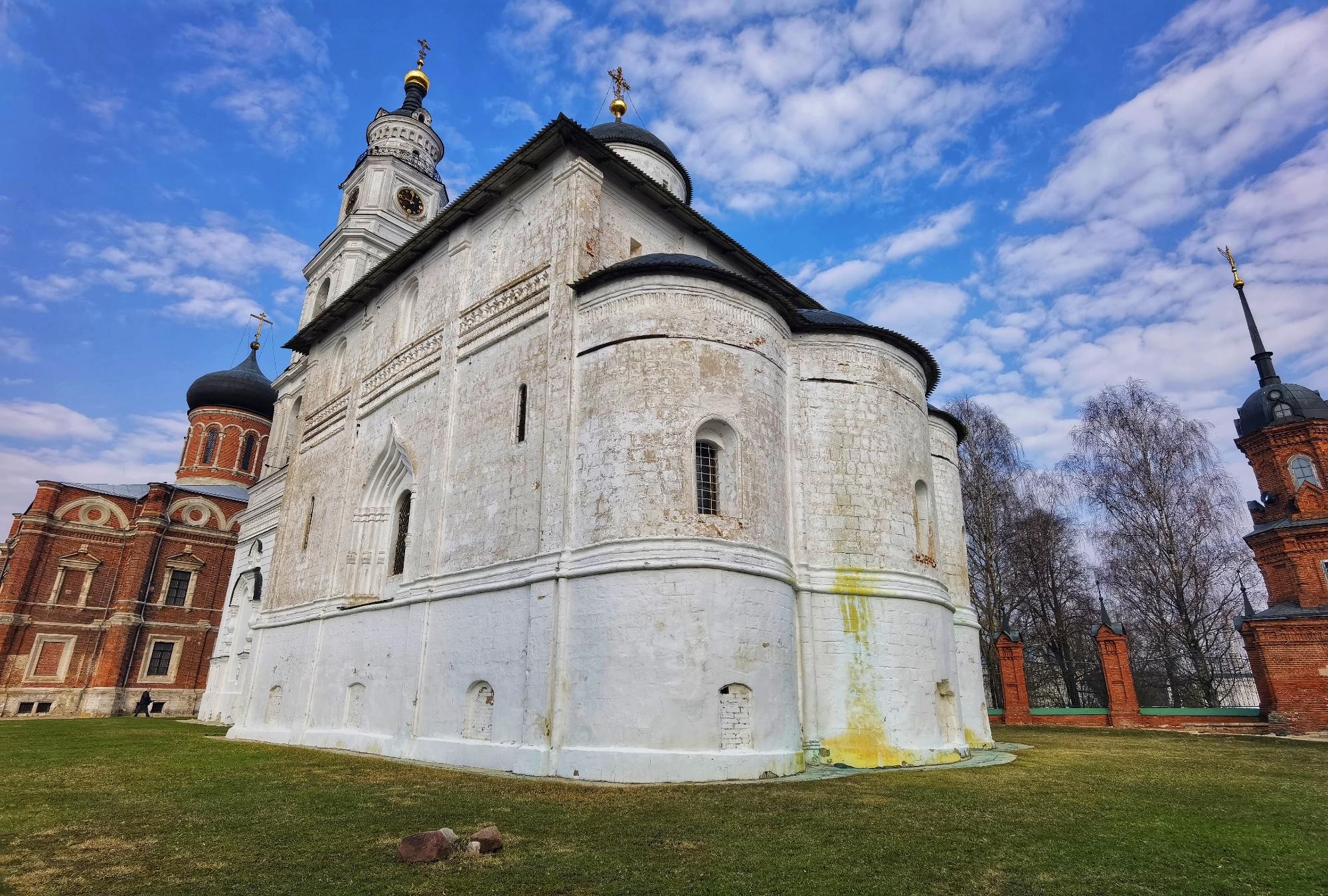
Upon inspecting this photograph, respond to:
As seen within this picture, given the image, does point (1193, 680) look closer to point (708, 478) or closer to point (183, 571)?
A: point (708, 478)

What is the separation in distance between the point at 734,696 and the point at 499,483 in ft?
18.3

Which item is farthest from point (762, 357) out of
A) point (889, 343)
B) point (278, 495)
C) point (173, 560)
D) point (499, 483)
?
point (173, 560)

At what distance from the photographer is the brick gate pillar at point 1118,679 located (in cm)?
1889

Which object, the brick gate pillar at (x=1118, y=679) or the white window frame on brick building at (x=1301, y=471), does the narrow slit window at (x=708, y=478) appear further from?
the white window frame on brick building at (x=1301, y=471)

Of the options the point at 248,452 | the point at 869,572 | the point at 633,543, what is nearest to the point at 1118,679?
the point at 869,572

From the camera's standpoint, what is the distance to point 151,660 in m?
30.4

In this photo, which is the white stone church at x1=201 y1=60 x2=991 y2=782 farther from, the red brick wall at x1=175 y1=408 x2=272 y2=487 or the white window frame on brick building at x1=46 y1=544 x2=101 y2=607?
the red brick wall at x1=175 y1=408 x2=272 y2=487

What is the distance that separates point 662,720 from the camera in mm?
9133

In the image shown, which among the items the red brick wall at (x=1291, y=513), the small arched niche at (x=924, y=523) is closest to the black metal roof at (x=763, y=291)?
the small arched niche at (x=924, y=523)

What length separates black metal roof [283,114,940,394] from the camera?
12.9 metres

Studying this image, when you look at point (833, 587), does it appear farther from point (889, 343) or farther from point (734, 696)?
point (889, 343)

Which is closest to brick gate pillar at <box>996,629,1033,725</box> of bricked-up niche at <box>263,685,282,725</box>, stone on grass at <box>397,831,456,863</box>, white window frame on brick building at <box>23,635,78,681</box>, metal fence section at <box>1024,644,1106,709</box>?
metal fence section at <box>1024,644,1106,709</box>

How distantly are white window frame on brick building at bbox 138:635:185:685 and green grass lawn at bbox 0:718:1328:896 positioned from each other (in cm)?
2376

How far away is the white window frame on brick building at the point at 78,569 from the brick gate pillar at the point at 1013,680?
36671mm
